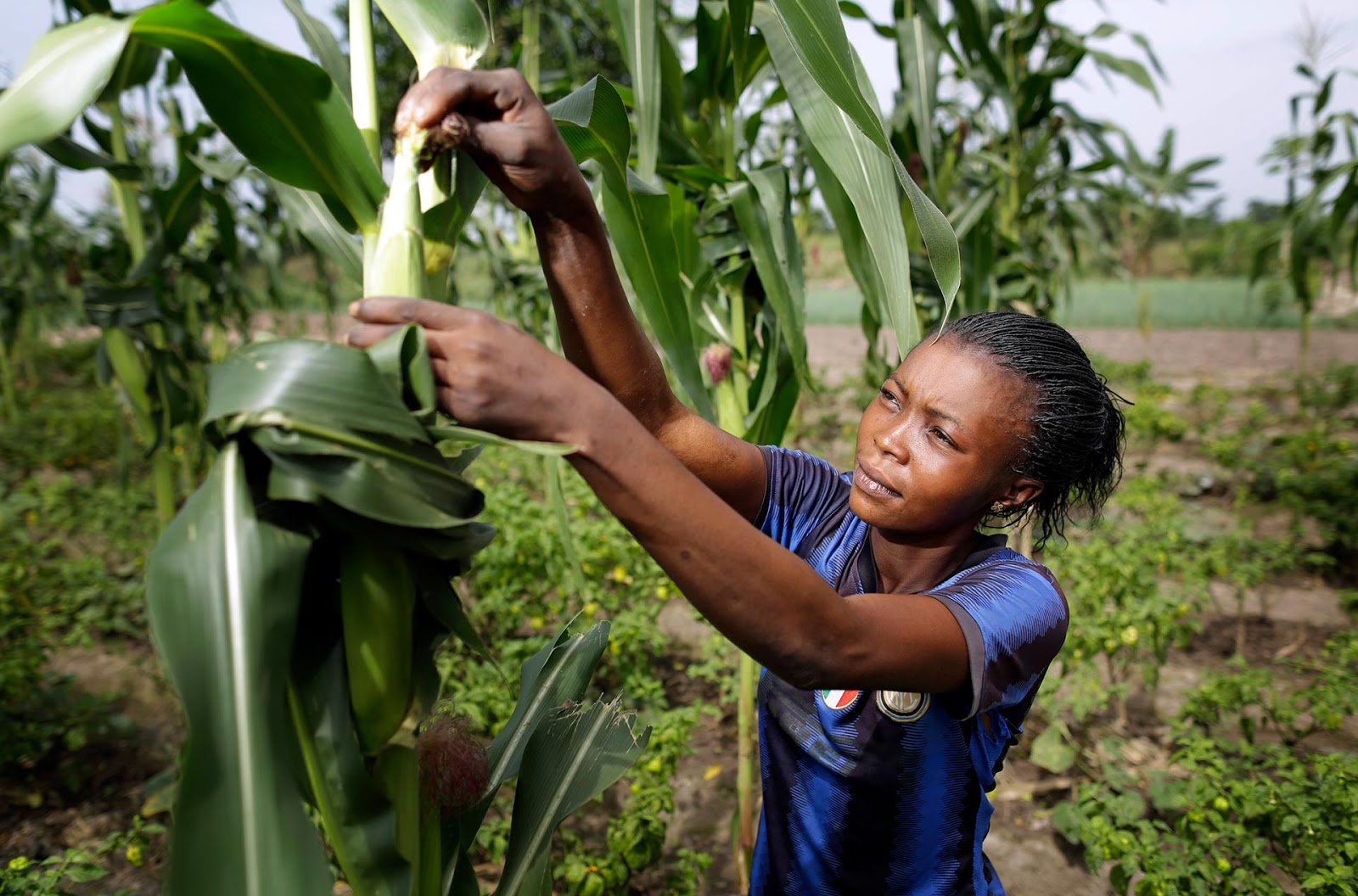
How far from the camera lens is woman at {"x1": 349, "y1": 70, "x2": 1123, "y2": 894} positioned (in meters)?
0.52

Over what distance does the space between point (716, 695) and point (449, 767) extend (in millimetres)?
1878

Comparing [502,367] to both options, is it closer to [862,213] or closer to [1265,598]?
[862,213]

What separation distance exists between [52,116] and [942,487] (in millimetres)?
777

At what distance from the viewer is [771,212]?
1.31m

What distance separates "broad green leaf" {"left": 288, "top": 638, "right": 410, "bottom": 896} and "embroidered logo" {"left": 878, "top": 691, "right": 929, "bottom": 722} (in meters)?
0.52

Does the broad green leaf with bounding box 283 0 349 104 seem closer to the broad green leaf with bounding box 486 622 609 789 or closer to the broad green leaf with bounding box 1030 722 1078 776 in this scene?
the broad green leaf with bounding box 486 622 609 789

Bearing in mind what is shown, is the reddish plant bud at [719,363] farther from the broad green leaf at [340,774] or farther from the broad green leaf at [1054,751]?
the broad green leaf at [1054,751]

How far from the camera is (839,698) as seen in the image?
2.95ft

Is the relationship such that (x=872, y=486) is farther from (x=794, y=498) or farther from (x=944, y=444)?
(x=794, y=498)

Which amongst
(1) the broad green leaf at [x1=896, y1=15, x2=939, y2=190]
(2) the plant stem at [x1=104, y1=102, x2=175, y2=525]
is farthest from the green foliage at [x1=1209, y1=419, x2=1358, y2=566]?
(2) the plant stem at [x1=104, y1=102, x2=175, y2=525]

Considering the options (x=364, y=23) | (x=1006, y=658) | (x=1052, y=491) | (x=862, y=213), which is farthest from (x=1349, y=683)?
(x=364, y=23)

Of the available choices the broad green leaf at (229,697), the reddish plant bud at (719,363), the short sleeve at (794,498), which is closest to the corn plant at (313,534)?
the broad green leaf at (229,697)

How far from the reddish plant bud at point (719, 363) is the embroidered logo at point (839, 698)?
796 mm

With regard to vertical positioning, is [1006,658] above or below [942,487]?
below
